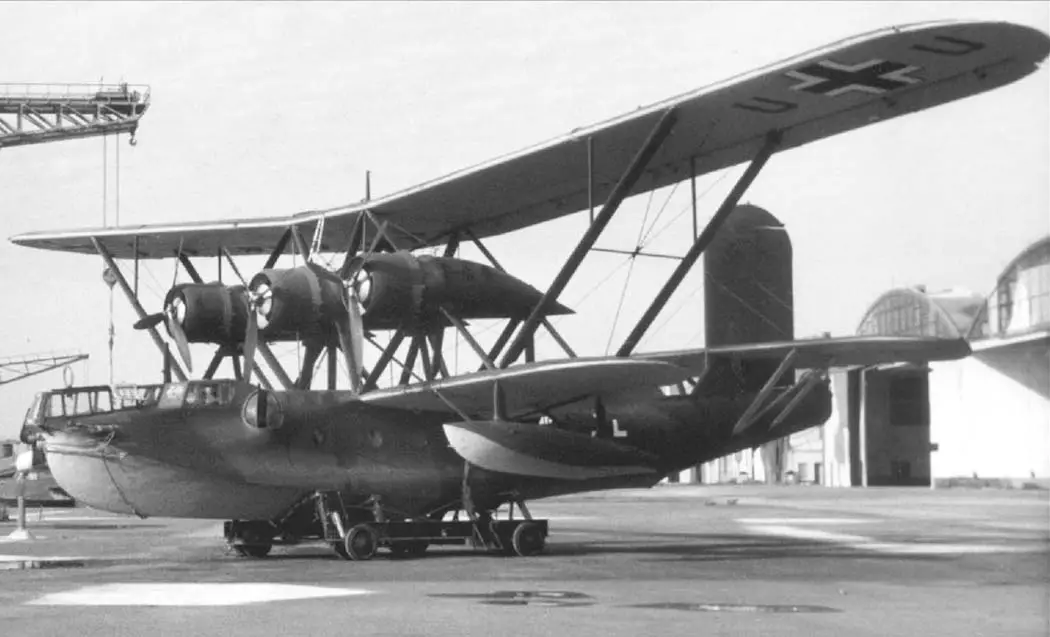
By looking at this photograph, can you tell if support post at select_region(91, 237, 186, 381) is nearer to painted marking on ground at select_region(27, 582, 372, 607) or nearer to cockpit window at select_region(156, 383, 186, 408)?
cockpit window at select_region(156, 383, 186, 408)

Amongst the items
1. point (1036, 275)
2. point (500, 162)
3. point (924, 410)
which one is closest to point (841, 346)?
point (500, 162)

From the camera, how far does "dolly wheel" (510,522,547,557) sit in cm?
2000

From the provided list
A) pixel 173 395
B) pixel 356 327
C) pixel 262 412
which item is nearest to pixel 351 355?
pixel 356 327

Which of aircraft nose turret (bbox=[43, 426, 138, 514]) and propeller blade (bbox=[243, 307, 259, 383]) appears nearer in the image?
aircraft nose turret (bbox=[43, 426, 138, 514])

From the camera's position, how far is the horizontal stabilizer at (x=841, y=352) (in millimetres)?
18797

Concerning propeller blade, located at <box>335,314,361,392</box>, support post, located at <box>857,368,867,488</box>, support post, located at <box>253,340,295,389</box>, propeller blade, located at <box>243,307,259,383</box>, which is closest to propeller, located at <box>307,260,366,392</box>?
propeller blade, located at <box>335,314,361,392</box>

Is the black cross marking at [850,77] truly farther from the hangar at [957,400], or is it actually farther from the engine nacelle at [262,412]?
the hangar at [957,400]

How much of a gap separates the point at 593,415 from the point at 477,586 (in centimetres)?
668

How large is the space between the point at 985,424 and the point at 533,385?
177 feet

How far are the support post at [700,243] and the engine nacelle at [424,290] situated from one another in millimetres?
1301

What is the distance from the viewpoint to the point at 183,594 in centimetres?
1364

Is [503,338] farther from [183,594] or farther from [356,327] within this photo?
[183,594]

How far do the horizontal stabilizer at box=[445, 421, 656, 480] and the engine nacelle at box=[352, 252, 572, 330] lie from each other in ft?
5.85

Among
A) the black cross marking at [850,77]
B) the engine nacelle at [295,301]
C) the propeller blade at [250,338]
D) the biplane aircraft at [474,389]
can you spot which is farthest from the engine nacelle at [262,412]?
the black cross marking at [850,77]
